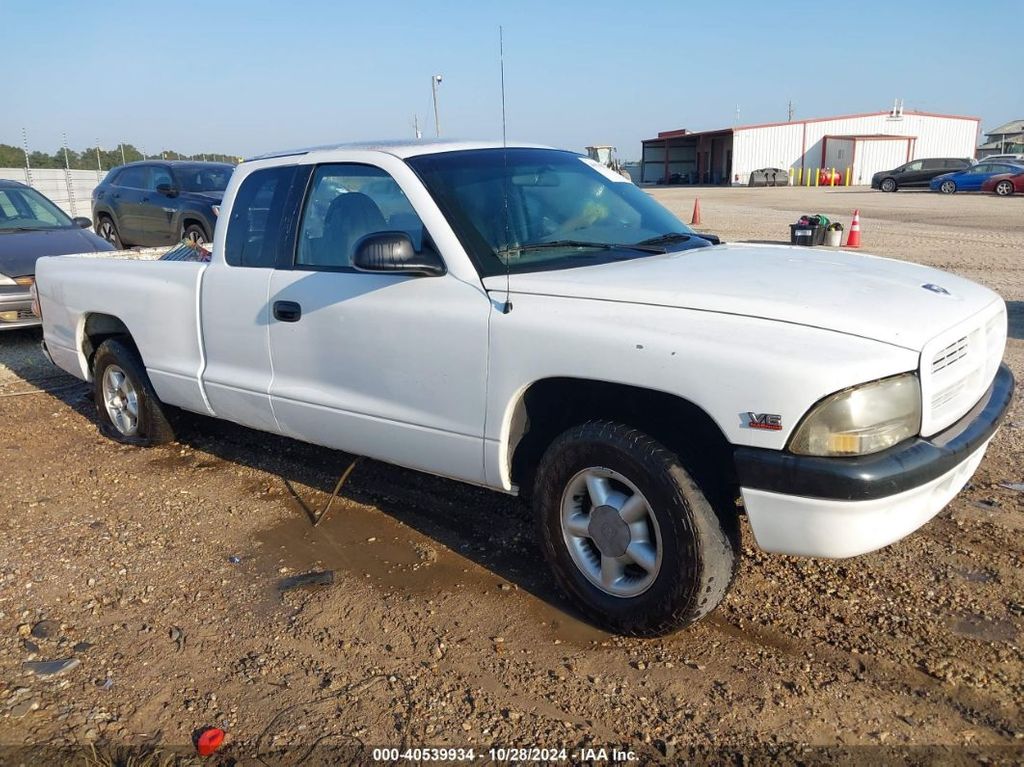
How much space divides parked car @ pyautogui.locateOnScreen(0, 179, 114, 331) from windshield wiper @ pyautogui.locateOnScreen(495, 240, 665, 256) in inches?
235

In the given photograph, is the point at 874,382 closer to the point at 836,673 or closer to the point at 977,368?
the point at 977,368

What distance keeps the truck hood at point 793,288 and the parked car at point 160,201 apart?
10054 millimetres

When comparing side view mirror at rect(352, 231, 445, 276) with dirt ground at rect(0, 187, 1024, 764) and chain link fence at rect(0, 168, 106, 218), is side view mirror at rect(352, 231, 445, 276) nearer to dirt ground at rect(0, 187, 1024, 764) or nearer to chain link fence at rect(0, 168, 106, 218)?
dirt ground at rect(0, 187, 1024, 764)

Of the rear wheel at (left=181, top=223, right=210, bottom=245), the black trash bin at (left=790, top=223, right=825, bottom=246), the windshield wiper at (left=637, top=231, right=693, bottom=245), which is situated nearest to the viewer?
the windshield wiper at (left=637, top=231, right=693, bottom=245)

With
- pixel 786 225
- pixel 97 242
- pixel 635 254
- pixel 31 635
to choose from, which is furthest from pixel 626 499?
pixel 786 225

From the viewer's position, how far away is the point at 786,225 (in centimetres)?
2003

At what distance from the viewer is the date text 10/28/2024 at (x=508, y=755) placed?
98.6 inches

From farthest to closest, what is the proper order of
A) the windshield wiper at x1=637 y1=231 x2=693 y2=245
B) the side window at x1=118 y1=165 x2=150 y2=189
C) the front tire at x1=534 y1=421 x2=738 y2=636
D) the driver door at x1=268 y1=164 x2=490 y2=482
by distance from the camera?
the side window at x1=118 y1=165 x2=150 y2=189, the windshield wiper at x1=637 y1=231 x2=693 y2=245, the driver door at x1=268 y1=164 x2=490 y2=482, the front tire at x1=534 y1=421 x2=738 y2=636

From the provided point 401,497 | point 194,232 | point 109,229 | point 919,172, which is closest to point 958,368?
point 401,497

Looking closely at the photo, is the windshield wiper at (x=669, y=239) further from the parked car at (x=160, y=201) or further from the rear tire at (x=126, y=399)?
the parked car at (x=160, y=201)

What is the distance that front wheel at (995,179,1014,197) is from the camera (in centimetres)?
3122

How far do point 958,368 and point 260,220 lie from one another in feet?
10.7

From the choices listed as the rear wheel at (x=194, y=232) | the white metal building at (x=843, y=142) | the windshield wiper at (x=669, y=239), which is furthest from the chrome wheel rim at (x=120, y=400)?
the white metal building at (x=843, y=142)

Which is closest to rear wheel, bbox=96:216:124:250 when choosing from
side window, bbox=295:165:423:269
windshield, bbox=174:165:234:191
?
windshield, bbox=174:165:234:191
